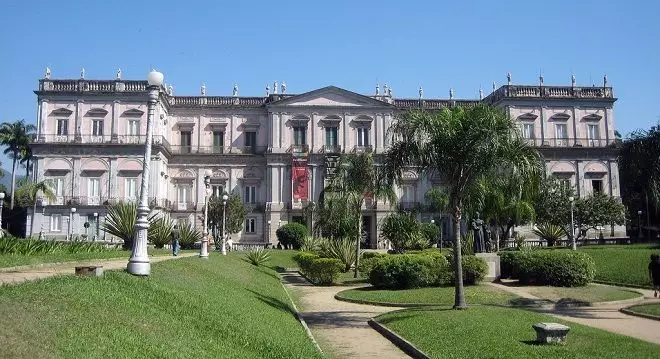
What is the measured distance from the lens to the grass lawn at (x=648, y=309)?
567 inches

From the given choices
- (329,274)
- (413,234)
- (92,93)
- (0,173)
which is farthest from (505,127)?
(0,173)

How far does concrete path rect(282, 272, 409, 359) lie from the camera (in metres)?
11.2

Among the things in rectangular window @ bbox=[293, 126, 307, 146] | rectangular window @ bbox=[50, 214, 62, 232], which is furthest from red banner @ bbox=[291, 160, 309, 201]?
rectangular window @ bbox=[50, 214, 62, 232]

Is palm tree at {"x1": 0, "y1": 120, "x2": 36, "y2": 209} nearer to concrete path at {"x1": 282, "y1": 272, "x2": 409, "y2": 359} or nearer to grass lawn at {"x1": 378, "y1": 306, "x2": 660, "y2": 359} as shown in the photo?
concrete path at {"x1": 282, "y1": 272, "x2": 409, "y2": 359}

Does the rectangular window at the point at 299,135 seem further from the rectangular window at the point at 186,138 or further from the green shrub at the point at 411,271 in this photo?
the green shrub at the point at 411,271

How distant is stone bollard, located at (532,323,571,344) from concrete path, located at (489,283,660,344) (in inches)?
85.9

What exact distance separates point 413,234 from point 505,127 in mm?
24096

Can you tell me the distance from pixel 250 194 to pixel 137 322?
4773 cm

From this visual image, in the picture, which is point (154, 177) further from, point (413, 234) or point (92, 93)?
point (413, 234)

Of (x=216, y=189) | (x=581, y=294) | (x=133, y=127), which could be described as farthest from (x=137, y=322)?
(x=216, y=189)

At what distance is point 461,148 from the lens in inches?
566

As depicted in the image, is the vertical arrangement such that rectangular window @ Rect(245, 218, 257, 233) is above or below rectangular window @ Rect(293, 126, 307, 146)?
below

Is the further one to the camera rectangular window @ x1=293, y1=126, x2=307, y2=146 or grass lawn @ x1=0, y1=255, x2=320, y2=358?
rectangular window @ x1=293, y1=126, x2=307, y2=146

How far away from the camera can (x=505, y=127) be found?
14.3 m
